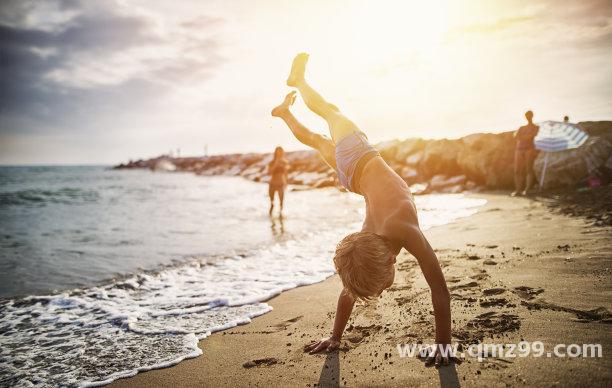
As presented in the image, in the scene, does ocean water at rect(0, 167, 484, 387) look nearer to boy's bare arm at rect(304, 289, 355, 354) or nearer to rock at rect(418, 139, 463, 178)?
boy's bare arm at rect(304, 289, 355, 354)

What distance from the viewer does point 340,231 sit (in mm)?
9188

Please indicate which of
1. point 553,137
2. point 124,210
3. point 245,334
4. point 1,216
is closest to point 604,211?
A: point 553,137

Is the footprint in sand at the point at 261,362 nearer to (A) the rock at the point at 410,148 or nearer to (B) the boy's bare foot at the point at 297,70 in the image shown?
(B) the boy's bare foot at the point at 297,70

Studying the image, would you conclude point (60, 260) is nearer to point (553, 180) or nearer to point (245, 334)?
point (245, 334)

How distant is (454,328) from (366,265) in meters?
1.12

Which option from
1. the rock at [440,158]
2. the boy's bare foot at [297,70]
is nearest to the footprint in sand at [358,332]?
the boy's bare foot at [297,70]

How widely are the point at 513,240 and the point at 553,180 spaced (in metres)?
7.91

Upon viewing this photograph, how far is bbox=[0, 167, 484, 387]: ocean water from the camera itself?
11.3 feet

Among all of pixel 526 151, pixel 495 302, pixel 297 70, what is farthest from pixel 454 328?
pixel 526 151

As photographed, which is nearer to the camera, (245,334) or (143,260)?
(245,334)

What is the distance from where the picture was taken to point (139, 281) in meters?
5.91

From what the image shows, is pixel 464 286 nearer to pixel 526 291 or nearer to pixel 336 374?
pixel 526 291

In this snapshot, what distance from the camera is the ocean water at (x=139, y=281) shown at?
346 centimetres

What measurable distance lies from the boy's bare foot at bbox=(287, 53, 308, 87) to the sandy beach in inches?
106
